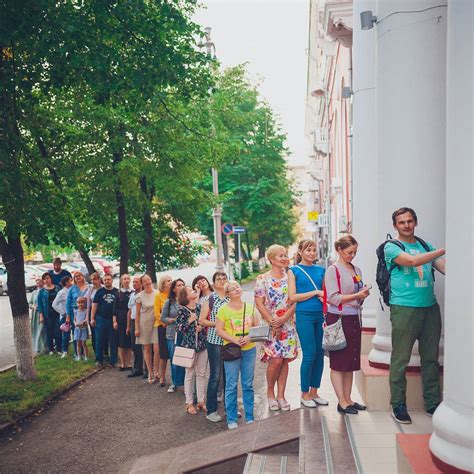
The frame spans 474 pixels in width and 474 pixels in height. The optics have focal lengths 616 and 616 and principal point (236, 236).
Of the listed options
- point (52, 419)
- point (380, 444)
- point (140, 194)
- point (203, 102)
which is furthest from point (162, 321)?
point (203, 102)

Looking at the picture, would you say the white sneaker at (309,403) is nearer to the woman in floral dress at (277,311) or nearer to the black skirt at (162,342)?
the woman in floral dress at (277,311)

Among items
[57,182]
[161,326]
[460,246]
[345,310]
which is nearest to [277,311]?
[345,310]

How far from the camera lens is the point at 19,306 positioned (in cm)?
1072

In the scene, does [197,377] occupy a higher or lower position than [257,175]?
lower

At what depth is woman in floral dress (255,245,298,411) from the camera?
21.7 feet

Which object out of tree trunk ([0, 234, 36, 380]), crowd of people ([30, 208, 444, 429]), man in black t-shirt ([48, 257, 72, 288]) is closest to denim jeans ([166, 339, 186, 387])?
crowd of people ([30, 208, 444, 429])

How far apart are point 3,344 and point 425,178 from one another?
1390 centimetres

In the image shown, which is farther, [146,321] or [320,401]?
[146,321]

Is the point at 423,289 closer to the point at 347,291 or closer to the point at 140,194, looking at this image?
the point at 347,291

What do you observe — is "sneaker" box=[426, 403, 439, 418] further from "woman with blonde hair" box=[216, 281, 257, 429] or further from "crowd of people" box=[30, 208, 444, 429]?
"woman with blonde hair" box=[216, 281, 257, 429]

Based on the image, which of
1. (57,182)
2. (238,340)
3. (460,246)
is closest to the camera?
(460,246)

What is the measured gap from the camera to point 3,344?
1655 centimetres

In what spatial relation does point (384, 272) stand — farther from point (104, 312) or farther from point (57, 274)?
point (57, 274)

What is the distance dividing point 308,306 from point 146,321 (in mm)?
4647
